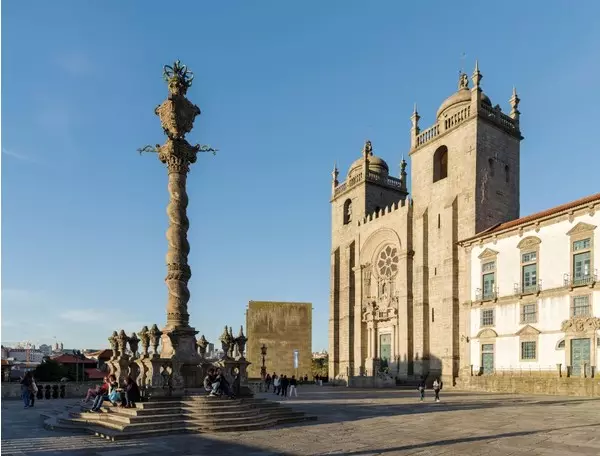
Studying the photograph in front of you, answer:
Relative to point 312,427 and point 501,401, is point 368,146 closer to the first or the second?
point 501,401

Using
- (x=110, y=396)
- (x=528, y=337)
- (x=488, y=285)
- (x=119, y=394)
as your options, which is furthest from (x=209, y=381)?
(x=488, y=285)

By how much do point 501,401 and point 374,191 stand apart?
30.7m

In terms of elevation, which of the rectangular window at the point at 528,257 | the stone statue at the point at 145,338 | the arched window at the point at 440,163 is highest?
the arched window at the point at 440,163

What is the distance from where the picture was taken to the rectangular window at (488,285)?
3675cm

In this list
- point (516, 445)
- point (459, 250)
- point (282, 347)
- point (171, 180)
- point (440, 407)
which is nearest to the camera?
point (516, 445)

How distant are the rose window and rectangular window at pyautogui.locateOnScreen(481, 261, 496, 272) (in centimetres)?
1084

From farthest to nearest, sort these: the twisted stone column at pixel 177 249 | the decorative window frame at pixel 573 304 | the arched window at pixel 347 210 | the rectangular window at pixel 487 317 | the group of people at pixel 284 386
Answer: the arched window at pixel 347 210 < the rectangular window at pixel 487 317 < the group of people at pixel 284 386 < the decorative window frame at pixel 573 304 < the twisted stone column at pixel 177 249

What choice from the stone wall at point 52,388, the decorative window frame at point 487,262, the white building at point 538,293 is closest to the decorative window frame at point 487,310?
the white building at point 538,293

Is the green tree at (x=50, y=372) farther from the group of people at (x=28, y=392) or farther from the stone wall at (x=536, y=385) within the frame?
the stone wall at (x=536, y=385)

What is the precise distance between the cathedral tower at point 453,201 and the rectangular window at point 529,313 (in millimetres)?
5084

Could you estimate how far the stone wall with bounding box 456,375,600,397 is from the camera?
91.5 feet

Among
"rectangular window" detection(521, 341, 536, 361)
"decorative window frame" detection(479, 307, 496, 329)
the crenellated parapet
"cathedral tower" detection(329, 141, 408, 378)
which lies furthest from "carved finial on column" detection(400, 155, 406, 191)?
"rectangular window" detection(521, 341, 536, 361)

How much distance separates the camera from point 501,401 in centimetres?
2556

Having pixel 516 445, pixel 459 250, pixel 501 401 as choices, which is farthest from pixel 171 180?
pixel 459 250
